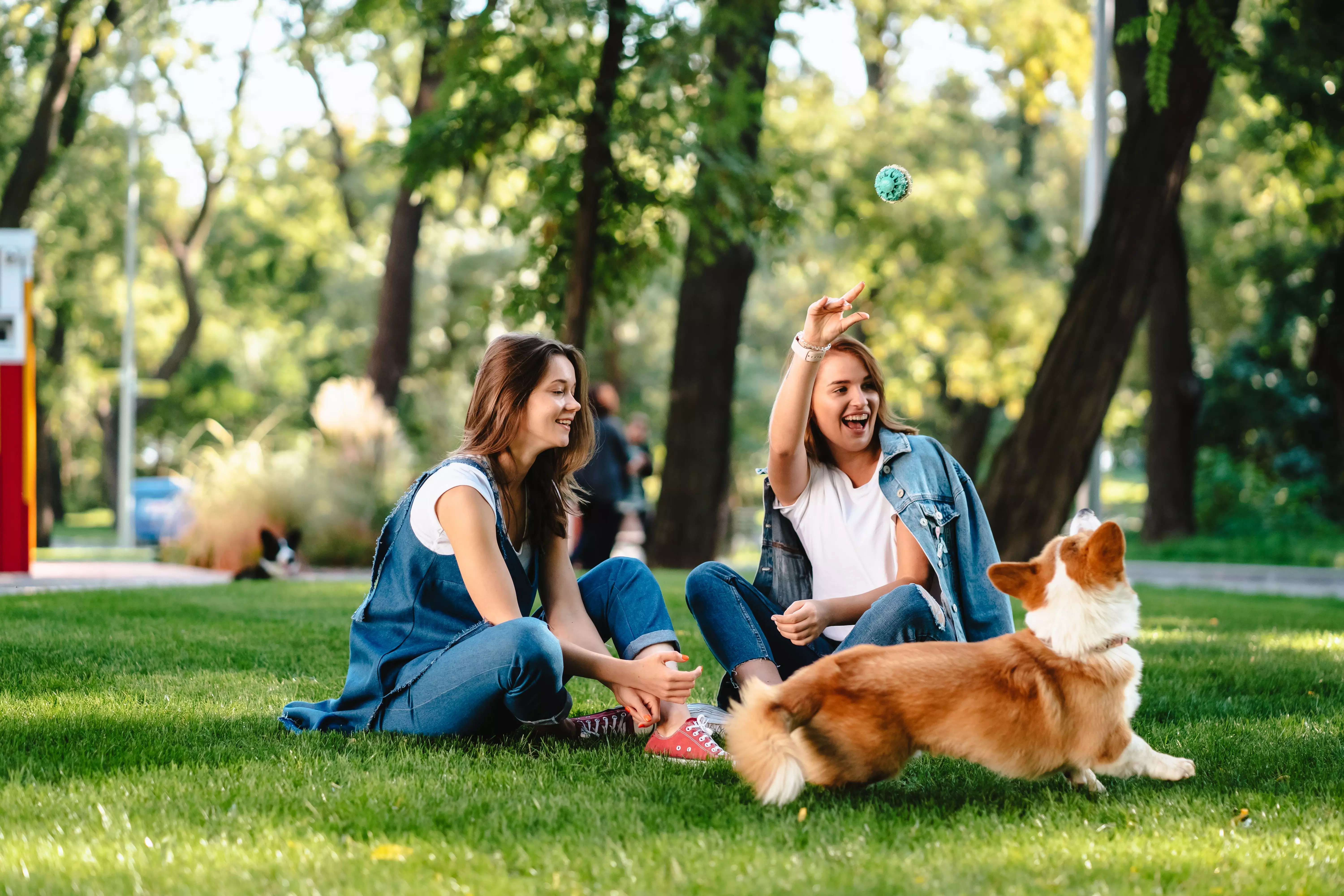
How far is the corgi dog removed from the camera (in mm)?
3105

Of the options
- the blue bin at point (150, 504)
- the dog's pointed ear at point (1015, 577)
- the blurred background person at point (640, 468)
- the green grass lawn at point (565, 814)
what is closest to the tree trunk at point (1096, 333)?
the blurred background person at point (640, 468)

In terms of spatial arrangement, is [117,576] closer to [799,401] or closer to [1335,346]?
[799,401]

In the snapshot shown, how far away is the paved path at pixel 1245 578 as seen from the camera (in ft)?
A: 44.4

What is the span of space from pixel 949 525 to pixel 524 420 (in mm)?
1421

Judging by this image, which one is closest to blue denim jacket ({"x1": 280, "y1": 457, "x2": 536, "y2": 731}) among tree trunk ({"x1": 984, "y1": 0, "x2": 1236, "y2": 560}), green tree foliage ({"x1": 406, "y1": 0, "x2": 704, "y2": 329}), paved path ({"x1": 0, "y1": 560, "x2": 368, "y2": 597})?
paved path ({"x1": 0, "y1": 560, "x2": 368, "y2": 597})

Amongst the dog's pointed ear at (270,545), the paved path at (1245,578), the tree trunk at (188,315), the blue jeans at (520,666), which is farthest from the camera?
the tree trunk at (188,315)

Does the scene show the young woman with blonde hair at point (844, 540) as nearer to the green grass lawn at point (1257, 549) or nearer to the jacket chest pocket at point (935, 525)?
the jacket chest pocket at point (935, 525)

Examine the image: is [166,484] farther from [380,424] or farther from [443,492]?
[443,492]

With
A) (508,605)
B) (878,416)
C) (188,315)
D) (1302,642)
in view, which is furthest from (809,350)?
(188,315)

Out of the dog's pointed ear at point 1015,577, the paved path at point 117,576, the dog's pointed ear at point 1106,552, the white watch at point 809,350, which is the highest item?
the white watch at point 809,350

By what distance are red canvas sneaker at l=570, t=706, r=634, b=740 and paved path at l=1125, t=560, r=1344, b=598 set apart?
980 cm

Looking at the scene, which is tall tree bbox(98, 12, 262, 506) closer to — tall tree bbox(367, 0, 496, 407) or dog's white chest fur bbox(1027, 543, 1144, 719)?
tall tree bbox(367, 0, 496, 407)

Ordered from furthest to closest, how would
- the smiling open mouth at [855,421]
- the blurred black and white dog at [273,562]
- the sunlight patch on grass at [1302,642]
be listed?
the blurred black and white dog at [273,562], the sunlight patch on grass at [1302,642], the smiling open mouth at [855,421]

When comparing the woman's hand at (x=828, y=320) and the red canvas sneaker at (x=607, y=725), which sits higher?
the woman's hand at (x=828, y=320)
